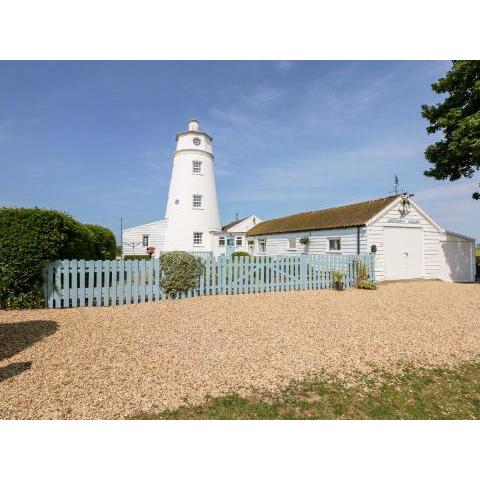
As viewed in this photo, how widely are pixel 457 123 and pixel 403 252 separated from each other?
6.56 meters

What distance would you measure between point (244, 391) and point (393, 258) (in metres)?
13.6

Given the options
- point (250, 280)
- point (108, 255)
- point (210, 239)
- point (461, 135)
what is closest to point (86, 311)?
point (250, 280)

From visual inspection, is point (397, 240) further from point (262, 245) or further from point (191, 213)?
point (191, 213)

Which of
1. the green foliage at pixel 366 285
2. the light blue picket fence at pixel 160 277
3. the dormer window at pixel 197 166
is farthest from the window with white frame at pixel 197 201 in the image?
the green foliage at pixel 366 285

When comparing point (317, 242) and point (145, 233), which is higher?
point (145, 233)

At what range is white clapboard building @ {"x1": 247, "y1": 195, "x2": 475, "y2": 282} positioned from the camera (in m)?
14.4

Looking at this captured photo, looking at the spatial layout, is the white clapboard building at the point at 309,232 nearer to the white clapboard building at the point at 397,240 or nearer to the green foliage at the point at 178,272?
the white clapboard building at the point at 397,240

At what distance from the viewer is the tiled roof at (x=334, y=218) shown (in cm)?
1490

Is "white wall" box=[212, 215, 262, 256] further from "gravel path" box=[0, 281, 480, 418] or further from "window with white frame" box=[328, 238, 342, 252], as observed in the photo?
"gravel path" box=[0, 281, 480, 418]

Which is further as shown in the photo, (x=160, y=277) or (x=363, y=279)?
(x=363, y=279)

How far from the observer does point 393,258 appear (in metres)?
14.7

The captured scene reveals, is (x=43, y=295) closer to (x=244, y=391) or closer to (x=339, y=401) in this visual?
(x=244, y=391)

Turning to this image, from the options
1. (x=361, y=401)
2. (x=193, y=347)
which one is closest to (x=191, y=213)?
(x=193, y=347)

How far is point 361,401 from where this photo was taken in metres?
3.50
